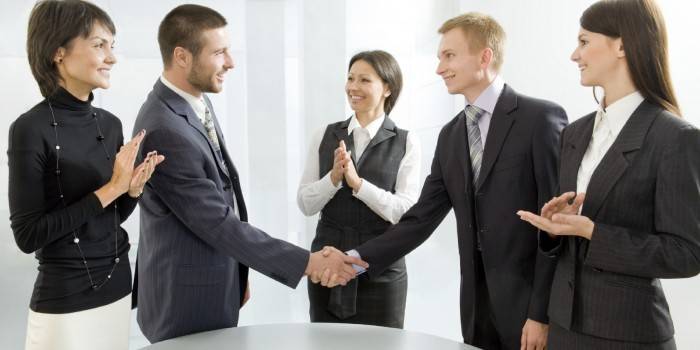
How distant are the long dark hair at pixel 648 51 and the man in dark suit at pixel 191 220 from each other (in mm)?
1230

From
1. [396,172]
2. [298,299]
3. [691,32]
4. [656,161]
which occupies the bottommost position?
[298,299]

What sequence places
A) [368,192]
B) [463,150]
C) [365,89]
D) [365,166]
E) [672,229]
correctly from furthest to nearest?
[365,89] → [365,166] → [368,192] → [463,150] → [672,229]

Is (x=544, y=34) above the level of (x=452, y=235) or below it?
above

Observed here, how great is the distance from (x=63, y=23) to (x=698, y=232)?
193 cm

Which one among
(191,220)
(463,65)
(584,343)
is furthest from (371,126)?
(584,343)

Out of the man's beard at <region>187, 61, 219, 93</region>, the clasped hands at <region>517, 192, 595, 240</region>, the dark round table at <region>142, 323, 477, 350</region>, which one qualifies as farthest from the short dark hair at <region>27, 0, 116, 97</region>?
the clasped hands at <region>517, 192, 595, 240</region>

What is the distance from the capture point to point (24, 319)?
147 inches

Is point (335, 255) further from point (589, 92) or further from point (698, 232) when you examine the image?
point (589, 92)

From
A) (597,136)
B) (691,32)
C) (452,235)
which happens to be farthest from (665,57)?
(452,235)

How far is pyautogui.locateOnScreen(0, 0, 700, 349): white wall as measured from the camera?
361 centimetres

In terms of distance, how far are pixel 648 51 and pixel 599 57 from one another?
0.13m

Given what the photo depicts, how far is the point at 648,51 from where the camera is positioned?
5.24 ft

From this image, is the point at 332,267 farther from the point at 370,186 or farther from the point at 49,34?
the point at 49,34

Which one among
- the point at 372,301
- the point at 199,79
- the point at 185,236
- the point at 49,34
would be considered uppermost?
the point at 49,34
